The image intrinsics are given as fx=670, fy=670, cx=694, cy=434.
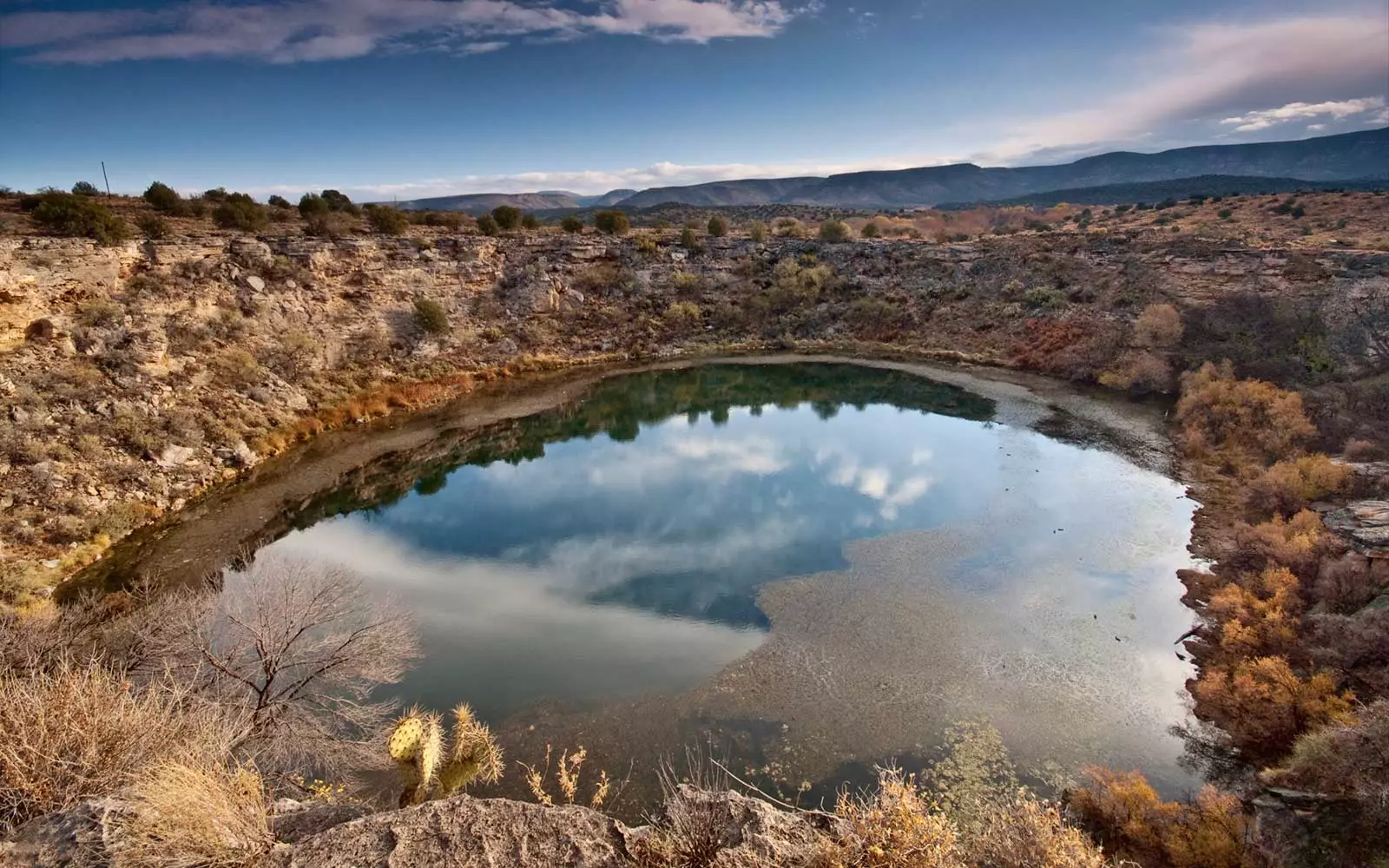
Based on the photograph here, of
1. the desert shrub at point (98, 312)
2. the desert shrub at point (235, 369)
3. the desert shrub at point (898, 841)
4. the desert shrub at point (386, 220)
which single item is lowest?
the desert shrub at point (898, 841)

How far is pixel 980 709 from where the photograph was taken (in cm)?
1090

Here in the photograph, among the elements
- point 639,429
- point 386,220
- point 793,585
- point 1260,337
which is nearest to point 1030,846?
point 793,585

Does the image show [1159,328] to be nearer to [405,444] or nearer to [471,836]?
[405,444]

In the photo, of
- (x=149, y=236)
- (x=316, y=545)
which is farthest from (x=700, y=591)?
(x=149, y=236)

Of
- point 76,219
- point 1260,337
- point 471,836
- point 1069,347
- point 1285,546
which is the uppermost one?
point 76,219

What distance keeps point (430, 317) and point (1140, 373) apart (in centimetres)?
3297

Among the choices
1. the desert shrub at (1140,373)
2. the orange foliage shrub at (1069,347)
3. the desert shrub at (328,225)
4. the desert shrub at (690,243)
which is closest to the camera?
the desert shrub at (1140,373)

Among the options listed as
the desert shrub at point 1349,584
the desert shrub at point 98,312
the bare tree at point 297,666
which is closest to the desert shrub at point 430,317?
the desert shrub at point 98,312

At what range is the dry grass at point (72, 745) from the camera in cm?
520

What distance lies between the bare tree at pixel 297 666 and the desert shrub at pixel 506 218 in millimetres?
35431

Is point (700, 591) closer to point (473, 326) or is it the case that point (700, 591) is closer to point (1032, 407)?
point (1032, 407)

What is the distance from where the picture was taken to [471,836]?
16.9 feet

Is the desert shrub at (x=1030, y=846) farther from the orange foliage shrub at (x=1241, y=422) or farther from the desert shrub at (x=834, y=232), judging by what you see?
the desert shrub at (x=834, y=232)

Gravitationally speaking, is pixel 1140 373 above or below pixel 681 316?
below
